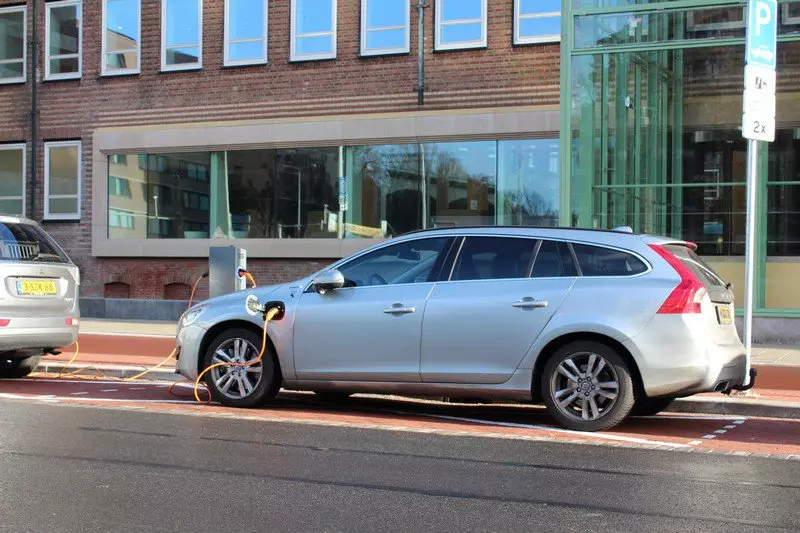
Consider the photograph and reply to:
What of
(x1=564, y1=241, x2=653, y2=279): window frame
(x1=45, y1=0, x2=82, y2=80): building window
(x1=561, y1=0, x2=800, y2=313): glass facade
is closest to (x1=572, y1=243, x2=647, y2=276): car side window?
(x1=564, y1=241, x2=653, y2=279): window frame

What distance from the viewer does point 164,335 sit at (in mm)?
16703

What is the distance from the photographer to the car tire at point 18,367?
11.7m

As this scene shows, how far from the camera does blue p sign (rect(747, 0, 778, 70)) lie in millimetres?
9789

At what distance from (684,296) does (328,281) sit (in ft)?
9.65

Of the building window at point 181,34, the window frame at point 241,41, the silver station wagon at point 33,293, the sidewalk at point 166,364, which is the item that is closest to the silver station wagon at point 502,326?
the sidewalk at point 166,364

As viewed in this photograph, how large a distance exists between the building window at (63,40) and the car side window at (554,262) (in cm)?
1680

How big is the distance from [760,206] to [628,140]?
222cm

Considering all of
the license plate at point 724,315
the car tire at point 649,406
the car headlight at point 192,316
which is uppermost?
the license plate at point 724,315

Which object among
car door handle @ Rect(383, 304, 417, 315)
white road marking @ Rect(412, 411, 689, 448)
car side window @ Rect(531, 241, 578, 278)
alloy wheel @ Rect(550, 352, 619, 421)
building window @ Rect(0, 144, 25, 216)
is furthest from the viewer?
building window @ Rect(0, 144, 25, 216)

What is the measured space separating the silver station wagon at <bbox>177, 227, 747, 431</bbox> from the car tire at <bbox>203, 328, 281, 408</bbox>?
1 centimetres

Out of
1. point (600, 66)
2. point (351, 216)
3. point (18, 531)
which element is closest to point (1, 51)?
point (351, 216)

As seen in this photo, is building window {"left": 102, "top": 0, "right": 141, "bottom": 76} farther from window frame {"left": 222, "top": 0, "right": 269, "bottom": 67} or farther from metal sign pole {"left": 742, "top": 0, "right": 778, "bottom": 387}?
metal sign pole {"left": 742, "top": 0, "right": 778, "bottom": 387}

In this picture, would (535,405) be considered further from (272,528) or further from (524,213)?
(524,213)

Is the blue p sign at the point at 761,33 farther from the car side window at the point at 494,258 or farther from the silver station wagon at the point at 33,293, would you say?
the silver station wagon at the point at 33,293
